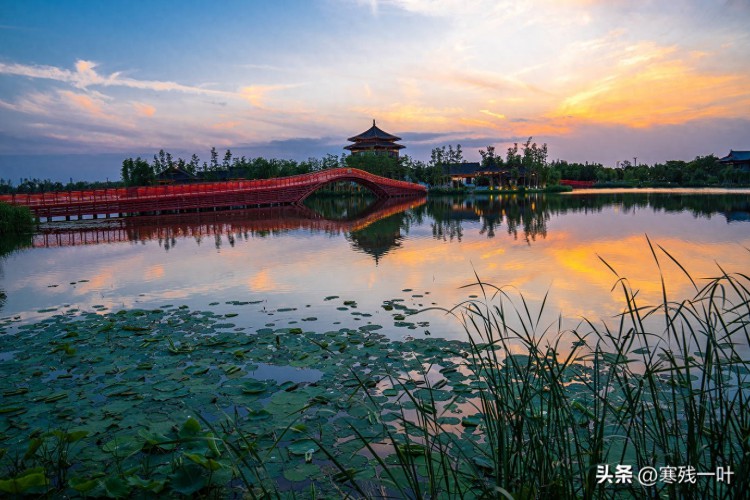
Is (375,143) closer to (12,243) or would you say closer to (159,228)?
(159,228)

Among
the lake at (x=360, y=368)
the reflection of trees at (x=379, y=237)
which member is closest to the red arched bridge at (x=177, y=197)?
the lake at (x=360, y=368)

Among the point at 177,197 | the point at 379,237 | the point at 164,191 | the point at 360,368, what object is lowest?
the point at 360,368

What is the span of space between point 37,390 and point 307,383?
6.48ft

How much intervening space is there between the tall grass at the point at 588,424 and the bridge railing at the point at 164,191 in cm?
1947

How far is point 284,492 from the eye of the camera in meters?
2.46

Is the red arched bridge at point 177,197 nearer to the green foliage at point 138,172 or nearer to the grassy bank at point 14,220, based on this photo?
the grassy bank at point 14,220

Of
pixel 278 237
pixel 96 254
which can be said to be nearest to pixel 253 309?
pixel 96 254

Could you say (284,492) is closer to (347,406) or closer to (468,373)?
(347,406)

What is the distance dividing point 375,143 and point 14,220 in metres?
34.6

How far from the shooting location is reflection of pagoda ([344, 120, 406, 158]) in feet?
154

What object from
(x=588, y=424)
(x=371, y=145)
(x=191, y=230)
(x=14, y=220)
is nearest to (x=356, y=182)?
(x=371, y=145)

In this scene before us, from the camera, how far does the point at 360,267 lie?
8.97 metres

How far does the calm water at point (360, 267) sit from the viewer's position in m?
6.16

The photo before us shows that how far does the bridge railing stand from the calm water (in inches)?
166
